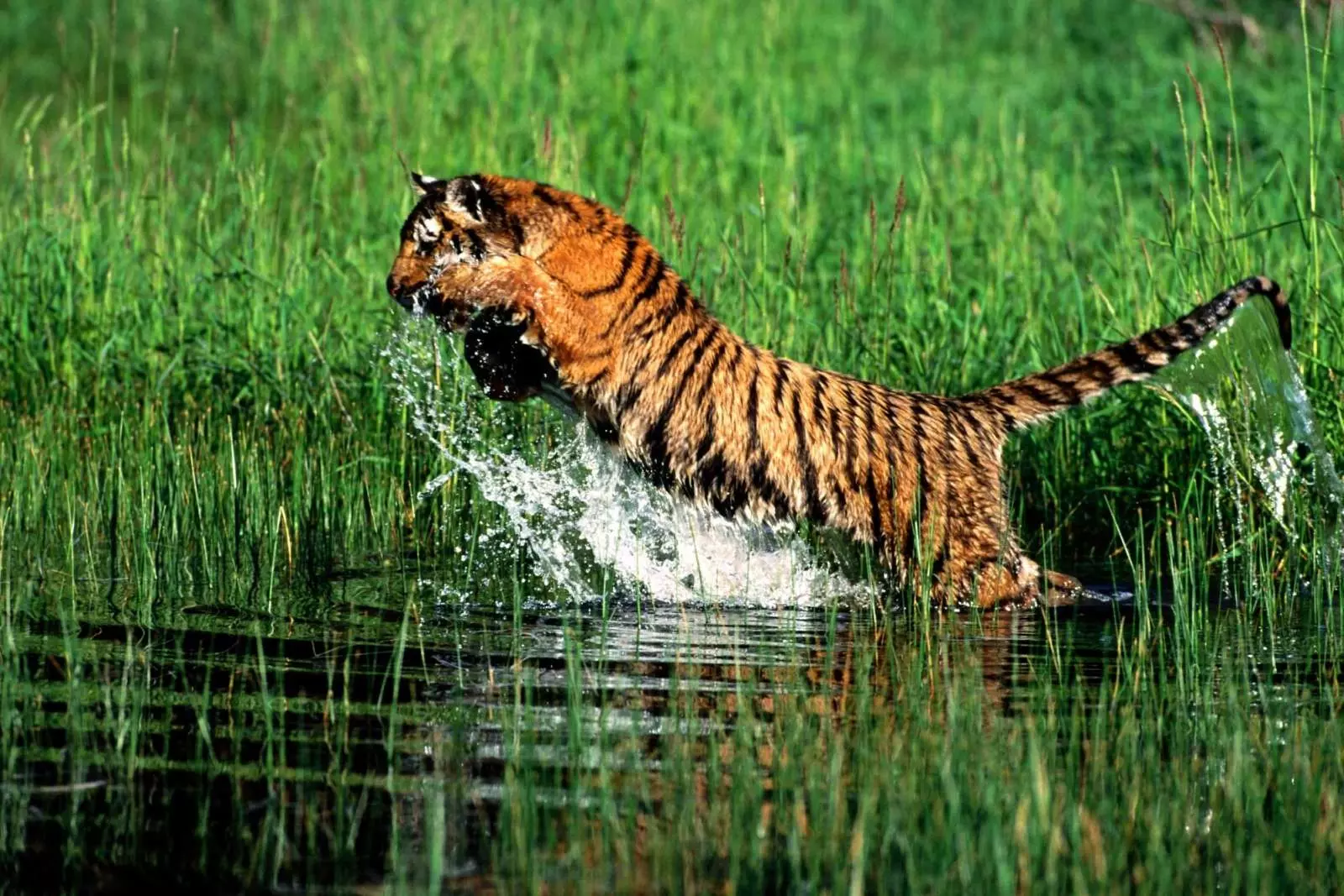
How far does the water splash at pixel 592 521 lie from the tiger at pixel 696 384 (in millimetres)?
219

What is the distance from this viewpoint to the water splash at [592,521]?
649 cm

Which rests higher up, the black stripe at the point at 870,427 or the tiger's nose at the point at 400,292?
the tiger's nose at the point at 400,292

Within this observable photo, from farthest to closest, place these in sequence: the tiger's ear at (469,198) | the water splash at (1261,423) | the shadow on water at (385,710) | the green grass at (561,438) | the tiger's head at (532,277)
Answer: the water splash at (1261,423)
the tiger's ear at (469,198)
the tiger's head at (532,277)
the green grass at (561,438)
the shadow on water at (385,710)

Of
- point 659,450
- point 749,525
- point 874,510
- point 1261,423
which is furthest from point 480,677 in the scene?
point 1261,423

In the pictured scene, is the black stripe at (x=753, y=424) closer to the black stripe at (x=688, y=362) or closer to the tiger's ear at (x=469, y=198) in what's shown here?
the black stripe at (x=688, y=362)

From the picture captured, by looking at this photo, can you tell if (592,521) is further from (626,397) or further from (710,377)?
(710,377)

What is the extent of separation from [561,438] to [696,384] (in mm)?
1500

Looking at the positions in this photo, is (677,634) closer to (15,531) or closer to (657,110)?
(15,531)

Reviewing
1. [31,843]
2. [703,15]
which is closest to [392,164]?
[703,15]

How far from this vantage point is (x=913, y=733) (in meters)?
4.17

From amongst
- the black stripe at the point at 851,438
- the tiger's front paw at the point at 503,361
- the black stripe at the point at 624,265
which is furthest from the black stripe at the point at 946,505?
the tiger's front paw at the point at 503,361

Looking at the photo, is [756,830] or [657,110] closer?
[756,830]

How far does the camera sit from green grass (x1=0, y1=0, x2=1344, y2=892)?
351cm

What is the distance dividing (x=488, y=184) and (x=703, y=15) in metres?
7.54
